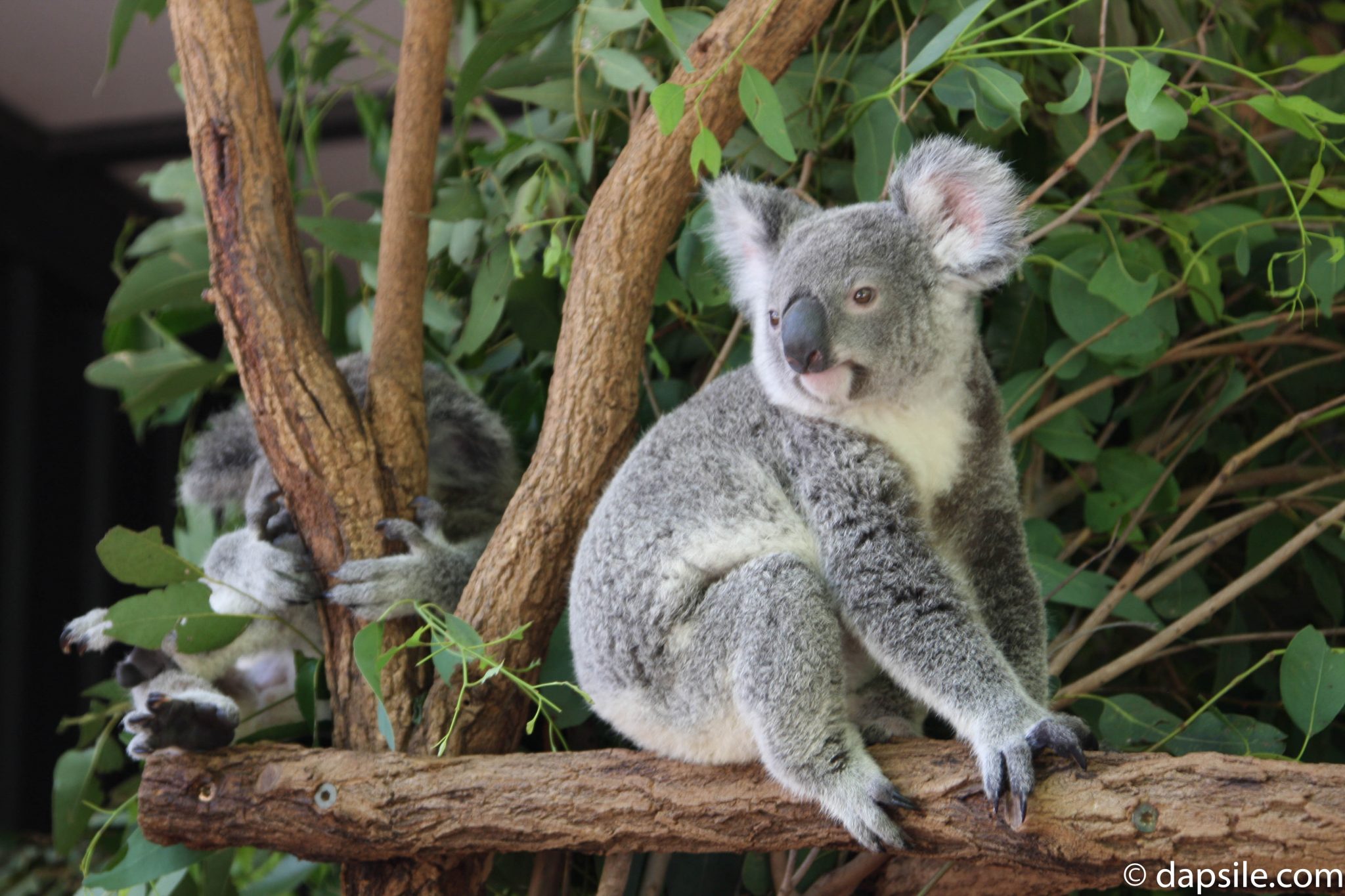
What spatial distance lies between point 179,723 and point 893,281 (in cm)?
144

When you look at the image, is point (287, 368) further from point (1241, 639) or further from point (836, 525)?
point (1241, 639)

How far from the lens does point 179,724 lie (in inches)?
78.3

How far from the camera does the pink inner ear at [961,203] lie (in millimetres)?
1922

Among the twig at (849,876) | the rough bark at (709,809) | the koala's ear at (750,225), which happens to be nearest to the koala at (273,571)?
the rough bark at (709,809)

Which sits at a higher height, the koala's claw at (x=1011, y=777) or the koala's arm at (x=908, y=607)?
the koala's arm at (x=908, y=607)

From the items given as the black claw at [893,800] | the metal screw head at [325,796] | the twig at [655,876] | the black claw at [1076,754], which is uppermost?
the black claw at [1076,754]

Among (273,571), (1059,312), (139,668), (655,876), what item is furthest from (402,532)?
(1059,312)

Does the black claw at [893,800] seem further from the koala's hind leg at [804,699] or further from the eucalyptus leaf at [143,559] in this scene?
the eucalyptus leaf at [143,559]

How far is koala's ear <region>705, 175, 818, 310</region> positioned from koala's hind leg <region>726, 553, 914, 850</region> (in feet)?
2.02

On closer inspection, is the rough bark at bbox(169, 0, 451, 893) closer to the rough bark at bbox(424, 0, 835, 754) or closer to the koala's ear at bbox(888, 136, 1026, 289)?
the rough bark at bbox(424, 0, 835, 754)

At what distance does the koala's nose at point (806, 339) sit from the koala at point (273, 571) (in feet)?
2.78

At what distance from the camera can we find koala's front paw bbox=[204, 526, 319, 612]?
2207 mm

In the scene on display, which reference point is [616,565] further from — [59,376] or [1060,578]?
[59,376]

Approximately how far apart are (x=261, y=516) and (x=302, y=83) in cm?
127
